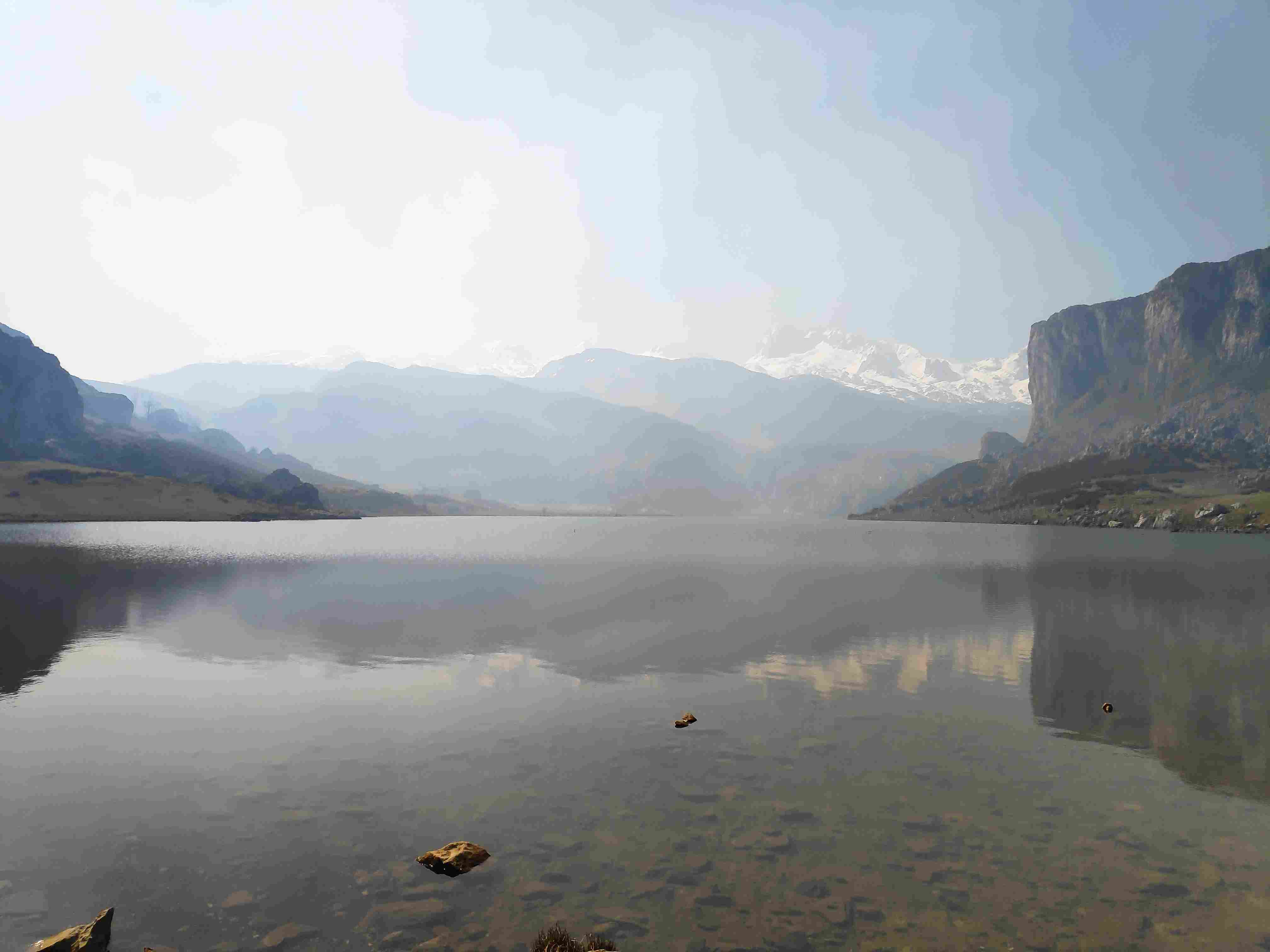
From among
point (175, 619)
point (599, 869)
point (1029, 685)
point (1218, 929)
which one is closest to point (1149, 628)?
point (1029, 685)

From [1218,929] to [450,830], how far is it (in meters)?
22.1

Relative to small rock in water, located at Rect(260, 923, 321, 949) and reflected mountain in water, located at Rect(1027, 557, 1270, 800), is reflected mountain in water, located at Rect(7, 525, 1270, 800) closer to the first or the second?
reflected mountain in water, located at Rect(1027, 557, 1270, 800)

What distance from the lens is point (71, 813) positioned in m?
23.4

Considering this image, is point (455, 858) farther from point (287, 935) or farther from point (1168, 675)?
point (1168, 675)

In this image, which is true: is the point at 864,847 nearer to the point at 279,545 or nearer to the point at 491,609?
the point at 491,609

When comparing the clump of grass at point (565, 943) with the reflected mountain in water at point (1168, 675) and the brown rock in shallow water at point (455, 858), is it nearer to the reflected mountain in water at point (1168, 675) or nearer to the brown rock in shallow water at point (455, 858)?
the brown rock in shallow water at point (455, 858)

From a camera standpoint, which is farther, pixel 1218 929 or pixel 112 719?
pixel 112 719

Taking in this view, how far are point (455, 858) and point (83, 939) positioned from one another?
863 cm

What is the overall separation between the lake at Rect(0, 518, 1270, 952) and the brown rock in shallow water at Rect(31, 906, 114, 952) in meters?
0.75

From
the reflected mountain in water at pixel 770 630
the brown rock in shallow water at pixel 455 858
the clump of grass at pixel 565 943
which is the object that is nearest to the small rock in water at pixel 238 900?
the brown rock in shallow water at pixel 455 858

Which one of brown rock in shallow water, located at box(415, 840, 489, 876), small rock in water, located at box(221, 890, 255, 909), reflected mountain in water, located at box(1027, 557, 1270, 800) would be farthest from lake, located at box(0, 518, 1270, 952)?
reflected mountain in water, located at box(1027, 557, 1270, 800)

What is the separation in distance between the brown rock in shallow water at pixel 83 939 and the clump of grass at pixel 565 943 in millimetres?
9905

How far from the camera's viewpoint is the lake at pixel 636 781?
706 inches

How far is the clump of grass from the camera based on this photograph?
1603 cm
